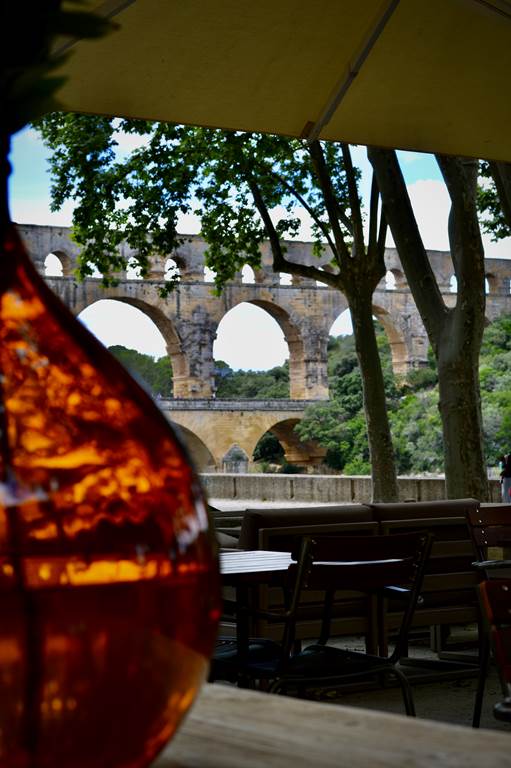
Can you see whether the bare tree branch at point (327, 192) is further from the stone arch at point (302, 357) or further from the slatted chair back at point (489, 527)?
the stone arch at point (302, 357)

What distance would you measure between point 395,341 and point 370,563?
1668 inches

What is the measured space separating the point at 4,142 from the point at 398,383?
39.6m

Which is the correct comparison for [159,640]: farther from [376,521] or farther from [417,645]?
[417,645]

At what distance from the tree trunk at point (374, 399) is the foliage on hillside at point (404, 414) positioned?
40.3 feet

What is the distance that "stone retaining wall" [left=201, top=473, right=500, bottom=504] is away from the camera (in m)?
21.2

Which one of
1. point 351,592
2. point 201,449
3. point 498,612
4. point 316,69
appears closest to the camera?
point 498,612

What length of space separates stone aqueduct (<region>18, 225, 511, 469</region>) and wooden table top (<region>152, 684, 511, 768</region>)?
37.0 meters

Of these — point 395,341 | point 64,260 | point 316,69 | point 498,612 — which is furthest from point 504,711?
point 395,341

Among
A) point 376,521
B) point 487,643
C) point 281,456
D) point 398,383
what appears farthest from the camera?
point 281,456

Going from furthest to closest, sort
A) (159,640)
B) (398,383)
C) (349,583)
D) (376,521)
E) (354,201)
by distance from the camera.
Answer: (398,383) → (354,201) → (376,521) → (349,583) → (159,640)

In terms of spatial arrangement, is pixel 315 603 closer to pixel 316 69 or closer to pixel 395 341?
pixel 316 69

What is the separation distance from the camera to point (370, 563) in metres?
3.63

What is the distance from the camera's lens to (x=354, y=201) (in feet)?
42.2

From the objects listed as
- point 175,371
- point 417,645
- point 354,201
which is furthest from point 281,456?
point 417,645
